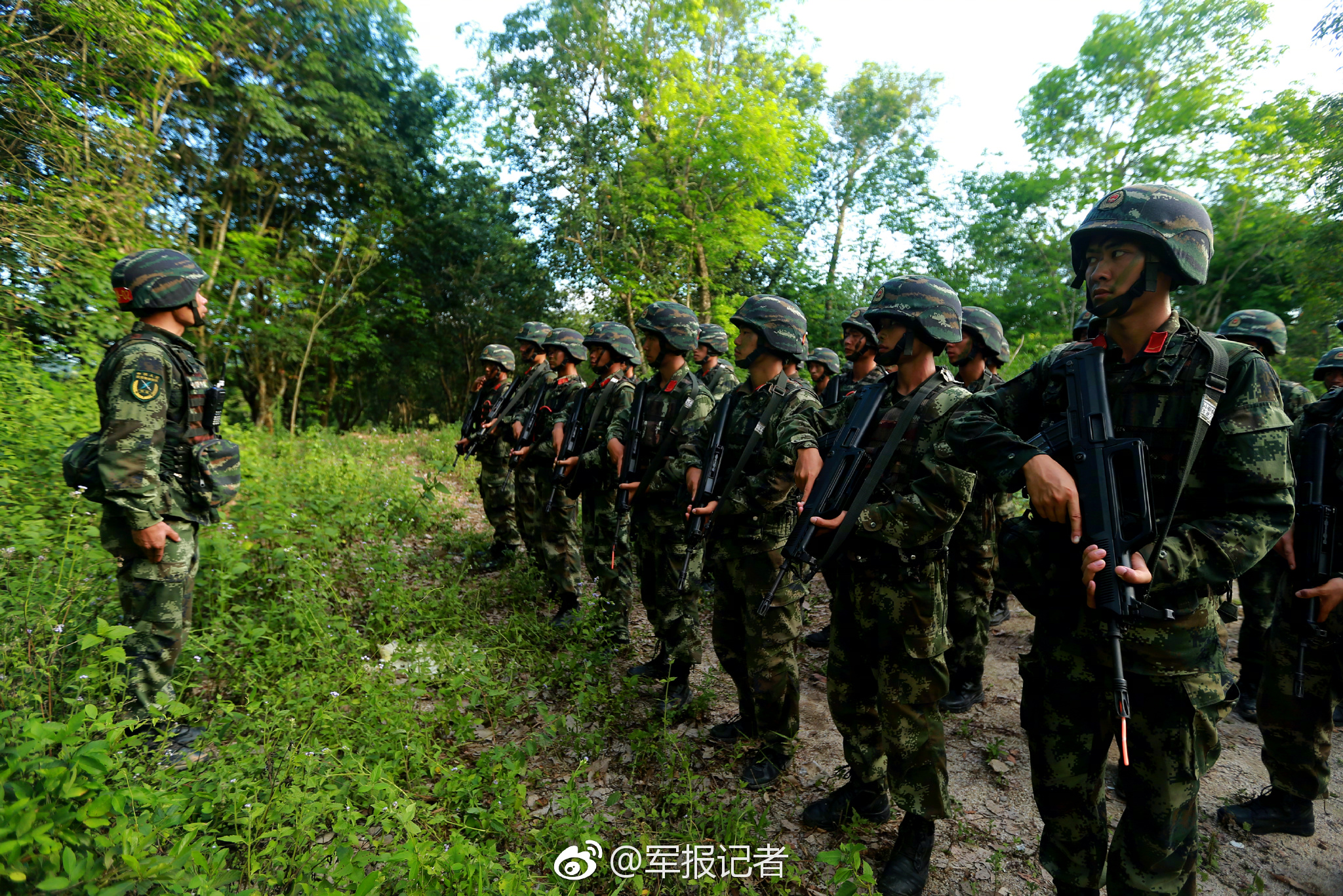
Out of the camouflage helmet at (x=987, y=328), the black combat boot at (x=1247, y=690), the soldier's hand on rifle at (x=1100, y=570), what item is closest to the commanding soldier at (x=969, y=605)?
the camouflage helmet at (x=987, y=328)

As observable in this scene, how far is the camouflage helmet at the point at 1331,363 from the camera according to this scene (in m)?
3.50

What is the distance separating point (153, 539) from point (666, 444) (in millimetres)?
2894

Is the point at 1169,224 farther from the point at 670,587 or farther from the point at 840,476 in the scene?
the point at 670,587

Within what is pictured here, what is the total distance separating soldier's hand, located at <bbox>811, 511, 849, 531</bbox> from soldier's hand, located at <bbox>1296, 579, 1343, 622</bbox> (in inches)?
78.7

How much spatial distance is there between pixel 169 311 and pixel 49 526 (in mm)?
2617

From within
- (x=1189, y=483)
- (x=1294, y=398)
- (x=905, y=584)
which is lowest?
(x=905, y=584)

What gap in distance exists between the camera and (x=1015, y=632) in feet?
17.3

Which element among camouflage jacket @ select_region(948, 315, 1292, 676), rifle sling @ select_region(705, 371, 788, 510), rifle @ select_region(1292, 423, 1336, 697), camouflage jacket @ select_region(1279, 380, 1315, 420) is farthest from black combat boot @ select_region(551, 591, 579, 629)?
camouflage jacket @ select_region(1279, 380, 1315, 420)

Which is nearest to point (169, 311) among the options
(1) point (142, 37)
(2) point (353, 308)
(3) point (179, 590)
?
(3) point (179, 590)

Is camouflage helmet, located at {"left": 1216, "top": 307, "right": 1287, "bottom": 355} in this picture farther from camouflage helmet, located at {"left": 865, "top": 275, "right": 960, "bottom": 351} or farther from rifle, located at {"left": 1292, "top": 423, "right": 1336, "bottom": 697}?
camouflage helmet, located at {"left": 865, "top": 275, "right": 960, "bottom": 351}

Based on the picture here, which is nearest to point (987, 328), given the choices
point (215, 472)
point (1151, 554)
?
point (1151, 554)

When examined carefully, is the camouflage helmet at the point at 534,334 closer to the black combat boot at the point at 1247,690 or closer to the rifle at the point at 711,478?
the rifle at the point at 711,478

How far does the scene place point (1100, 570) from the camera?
1757 millimetres

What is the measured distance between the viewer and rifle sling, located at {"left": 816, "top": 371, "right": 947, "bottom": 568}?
2600mm
